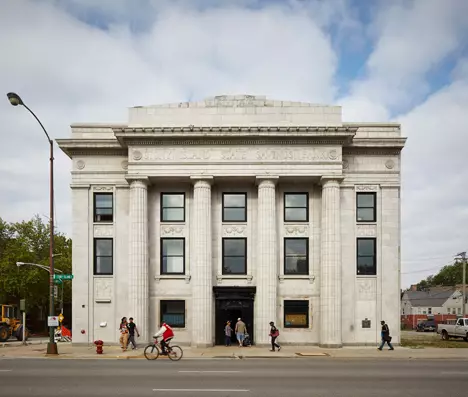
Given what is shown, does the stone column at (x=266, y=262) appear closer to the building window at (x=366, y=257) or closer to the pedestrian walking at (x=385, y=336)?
the building window at (x=366, y=257)

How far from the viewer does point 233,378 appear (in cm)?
1759

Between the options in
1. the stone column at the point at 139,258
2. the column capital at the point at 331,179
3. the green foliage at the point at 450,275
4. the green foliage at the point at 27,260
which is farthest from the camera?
the green foliage at the point at 450,275

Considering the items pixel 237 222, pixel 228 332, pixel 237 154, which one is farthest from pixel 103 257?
pixel 237 154

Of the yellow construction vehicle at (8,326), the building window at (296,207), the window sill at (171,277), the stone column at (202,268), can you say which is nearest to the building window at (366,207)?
the building window at (296,207)

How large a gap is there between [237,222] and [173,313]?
689cm

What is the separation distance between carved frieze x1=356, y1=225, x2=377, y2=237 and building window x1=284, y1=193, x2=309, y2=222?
3.25 m

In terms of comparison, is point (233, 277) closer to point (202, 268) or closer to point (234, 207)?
point (202, 268)

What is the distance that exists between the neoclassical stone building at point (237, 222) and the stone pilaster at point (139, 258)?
0.23 ft

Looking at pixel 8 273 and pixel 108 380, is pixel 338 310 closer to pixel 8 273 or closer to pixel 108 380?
pixel 108 380

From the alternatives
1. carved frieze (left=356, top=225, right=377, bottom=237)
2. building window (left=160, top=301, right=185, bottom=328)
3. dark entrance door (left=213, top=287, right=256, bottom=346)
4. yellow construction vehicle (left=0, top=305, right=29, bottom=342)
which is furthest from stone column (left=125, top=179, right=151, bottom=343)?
yellow construction vehicle (left=0, top=305, right=29, bottom=342)

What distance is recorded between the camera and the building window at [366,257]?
108 ft

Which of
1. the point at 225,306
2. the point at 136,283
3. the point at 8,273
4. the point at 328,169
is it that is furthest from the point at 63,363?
the point at 8,273

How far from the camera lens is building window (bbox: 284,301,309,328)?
32500mm

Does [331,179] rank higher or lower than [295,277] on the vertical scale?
higher
